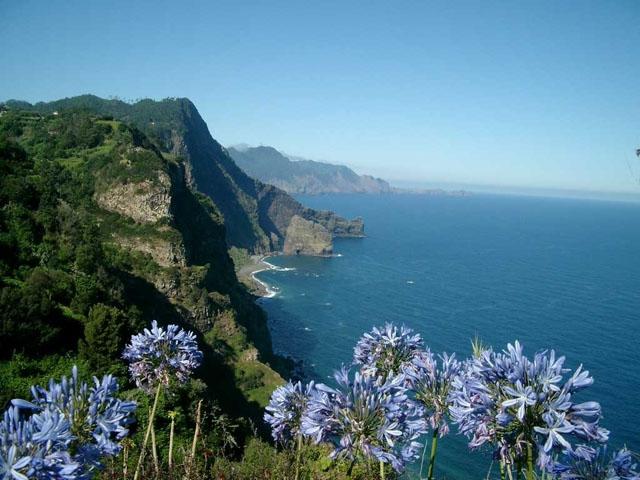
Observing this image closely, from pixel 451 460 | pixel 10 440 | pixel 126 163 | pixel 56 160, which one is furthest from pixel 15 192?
pixel 451 460

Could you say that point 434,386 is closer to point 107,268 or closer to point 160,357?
point 160,357

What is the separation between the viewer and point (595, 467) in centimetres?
560

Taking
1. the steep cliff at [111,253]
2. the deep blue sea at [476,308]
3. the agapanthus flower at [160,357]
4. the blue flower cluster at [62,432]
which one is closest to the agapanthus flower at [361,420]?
the blue flower cluster at [62,432]

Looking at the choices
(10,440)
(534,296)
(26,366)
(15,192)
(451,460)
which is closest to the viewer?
(10,440)

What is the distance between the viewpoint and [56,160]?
274 ft

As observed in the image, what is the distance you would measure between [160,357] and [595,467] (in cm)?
807

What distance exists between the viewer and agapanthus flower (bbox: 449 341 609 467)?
5.30m

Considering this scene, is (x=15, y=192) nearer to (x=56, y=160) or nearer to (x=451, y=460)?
(x=56, y=160)

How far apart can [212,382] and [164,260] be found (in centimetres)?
2578

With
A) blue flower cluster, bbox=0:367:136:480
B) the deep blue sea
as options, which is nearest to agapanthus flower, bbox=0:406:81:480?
blue flower cluster, bbox=0:367:136:480

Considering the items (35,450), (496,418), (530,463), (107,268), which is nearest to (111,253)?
(107,268)

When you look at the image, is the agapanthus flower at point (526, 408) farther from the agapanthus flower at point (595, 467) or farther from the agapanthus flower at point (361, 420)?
the agapanthus flower at point (361, 420)

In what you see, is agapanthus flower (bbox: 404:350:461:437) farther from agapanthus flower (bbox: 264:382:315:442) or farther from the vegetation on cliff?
the vegetation on cliff

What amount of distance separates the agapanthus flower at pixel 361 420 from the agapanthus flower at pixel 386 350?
261 cm
